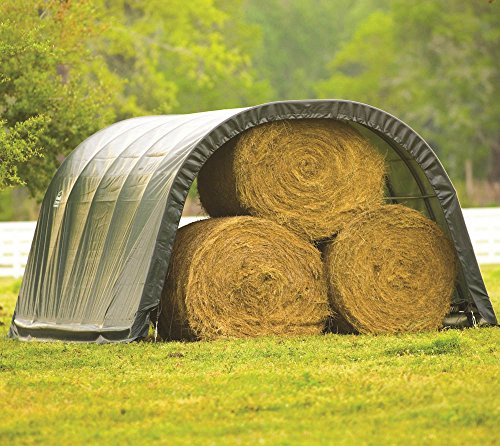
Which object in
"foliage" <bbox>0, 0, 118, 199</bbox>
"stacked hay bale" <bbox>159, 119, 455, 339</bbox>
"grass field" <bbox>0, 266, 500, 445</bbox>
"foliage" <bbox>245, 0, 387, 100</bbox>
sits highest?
"foliage" <bbox>245, 0, 387, 100</bbox>

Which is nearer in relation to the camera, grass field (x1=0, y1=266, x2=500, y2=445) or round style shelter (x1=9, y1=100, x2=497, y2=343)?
grass field (x1=0, y1=266, x2=500, y2=445)

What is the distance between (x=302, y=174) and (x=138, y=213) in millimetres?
1615

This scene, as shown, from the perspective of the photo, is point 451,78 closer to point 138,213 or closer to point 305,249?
point 305,249

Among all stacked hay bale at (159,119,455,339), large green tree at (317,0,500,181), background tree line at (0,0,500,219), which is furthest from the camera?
large green tree at (317,0,500,181)

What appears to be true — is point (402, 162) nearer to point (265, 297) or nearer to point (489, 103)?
point (265, 297)

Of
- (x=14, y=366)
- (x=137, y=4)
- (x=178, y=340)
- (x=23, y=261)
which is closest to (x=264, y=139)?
(x=178, y=340)

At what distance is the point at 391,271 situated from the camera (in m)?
12.2

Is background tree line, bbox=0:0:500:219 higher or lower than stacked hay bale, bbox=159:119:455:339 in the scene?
higher

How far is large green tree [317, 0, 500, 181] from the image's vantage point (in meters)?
50.3

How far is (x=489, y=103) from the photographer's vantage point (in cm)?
5041

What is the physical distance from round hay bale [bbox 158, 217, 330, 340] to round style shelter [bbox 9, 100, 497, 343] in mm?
330

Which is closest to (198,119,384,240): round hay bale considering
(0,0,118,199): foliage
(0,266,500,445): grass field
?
(0,266,500,445): grass field

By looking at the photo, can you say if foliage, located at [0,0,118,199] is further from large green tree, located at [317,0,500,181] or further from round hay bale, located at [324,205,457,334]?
large green tree, located at [317,0,500,181]

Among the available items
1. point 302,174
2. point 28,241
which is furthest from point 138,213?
point 28,241
